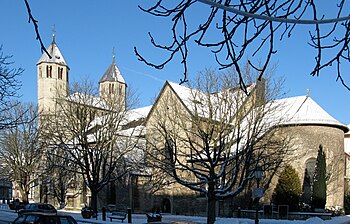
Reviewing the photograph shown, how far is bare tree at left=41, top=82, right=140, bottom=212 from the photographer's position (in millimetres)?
33969

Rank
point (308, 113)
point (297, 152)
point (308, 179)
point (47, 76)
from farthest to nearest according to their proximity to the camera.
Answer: point (47, 76)
point (308, 113)
point (297, 152)
point (308, 179)

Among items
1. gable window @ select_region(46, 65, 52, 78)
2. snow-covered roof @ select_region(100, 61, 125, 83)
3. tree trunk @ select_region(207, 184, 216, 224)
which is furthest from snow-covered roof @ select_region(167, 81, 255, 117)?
snow-covered roof @ select_region(100, 61, 125, 83)

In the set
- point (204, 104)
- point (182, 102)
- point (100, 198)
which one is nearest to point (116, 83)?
point (100, 198)

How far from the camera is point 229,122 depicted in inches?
997

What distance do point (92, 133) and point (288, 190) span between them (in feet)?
53.9

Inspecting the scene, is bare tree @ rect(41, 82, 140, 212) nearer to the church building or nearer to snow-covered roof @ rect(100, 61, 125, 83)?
the church building

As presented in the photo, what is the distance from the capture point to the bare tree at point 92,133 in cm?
3397

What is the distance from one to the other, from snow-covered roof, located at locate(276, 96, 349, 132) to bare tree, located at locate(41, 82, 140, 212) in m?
13.4

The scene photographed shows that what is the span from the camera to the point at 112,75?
79.8m

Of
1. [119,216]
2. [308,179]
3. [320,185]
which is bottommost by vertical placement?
[119,216]

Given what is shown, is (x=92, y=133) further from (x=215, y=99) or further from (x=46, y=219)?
(x=46, y=219)

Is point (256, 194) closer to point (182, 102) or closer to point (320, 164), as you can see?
point (182, 102)

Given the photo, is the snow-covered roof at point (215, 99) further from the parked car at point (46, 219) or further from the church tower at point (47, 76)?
the church tower at point (47, 76)

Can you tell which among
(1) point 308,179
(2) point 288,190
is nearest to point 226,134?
(2) point 288,190
